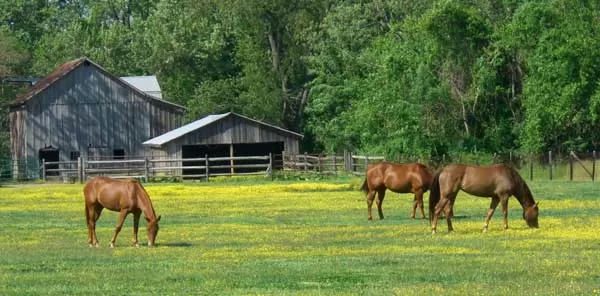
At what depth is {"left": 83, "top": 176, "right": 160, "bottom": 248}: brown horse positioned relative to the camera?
90.6 ft

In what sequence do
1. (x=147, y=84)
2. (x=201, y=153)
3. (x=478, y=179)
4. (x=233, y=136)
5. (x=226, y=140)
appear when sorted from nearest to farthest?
(x=478, y=179) → (x=226, y=140) → (x=233, y=136) → (x=201, y=153) → (x=147, y=84)

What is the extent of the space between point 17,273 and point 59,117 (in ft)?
214

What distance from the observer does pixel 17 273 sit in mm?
22438

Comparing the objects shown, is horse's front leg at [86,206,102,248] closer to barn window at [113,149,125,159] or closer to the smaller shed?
the smaller shed

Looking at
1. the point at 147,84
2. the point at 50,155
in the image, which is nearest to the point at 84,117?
the point at 50,155

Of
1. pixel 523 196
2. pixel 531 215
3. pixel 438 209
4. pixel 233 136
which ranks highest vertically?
pixel 233 136

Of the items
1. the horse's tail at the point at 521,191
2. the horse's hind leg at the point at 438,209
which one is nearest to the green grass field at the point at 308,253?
the horse's hind leg at the point at 438,209

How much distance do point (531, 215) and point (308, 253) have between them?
7.20 metres

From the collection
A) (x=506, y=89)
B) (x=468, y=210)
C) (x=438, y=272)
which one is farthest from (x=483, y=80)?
(x=438, y=272)

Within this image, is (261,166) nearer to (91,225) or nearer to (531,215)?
(531,215)

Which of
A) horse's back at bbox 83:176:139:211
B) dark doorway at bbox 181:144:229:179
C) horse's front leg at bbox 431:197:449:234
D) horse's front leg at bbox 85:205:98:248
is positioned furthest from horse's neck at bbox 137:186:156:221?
dark doorway at bbox 181:144:229:179

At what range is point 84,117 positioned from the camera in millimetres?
87188

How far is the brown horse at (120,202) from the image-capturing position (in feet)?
90.6

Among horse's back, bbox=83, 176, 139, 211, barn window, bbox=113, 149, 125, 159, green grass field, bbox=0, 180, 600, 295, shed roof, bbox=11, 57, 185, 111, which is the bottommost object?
green grass field, bbox=0, 180, 600, 295
